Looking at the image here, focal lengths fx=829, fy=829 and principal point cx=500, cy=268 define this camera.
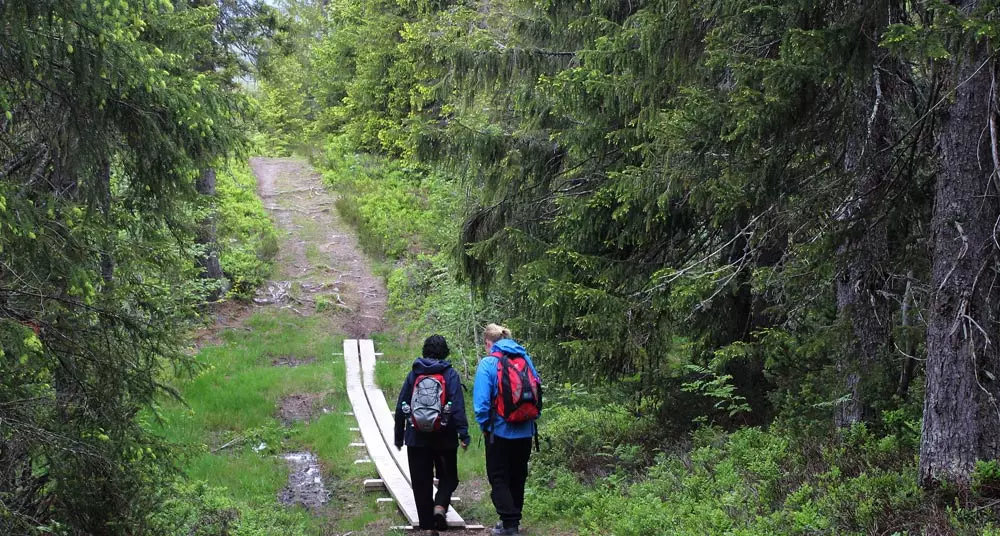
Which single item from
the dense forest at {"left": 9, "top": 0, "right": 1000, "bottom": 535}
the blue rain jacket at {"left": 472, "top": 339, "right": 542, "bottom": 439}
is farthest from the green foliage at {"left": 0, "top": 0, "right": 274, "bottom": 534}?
the blue rain jacket at {"left": 472, "top": 339, "right": 542, "bottom": 439}

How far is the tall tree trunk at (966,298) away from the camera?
5270 mm

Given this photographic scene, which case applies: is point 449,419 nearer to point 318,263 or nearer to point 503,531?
point 503,531

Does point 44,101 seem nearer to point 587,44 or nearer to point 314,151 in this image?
point 587,44

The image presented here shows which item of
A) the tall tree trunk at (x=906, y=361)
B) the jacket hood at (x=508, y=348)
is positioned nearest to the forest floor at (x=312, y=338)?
the jacket hood at (x=508, y=348)

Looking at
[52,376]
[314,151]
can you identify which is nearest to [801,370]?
[52,376]

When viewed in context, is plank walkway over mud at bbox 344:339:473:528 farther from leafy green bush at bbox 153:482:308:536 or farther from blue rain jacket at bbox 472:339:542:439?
blue rain jacket at bbox 472:339:542:439

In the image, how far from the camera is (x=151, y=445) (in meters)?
6.66

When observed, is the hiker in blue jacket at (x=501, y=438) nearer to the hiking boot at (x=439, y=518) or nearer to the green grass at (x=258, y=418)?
the hiking boot at (x=439, y=518)

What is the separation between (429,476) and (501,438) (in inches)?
35.6

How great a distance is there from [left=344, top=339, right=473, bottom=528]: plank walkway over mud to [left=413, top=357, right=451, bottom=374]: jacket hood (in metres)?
1.64

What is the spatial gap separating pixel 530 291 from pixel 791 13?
3.81 meters

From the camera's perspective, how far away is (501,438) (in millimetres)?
7621

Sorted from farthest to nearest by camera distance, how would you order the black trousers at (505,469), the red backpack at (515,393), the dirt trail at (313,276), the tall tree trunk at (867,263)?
the dirt trail at (313,276)
the black trousers at (505,469)
the red backpack at (515,393)
the tall tree trunk at (867,263)

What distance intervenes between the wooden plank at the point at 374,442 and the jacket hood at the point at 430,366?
5.61ft
